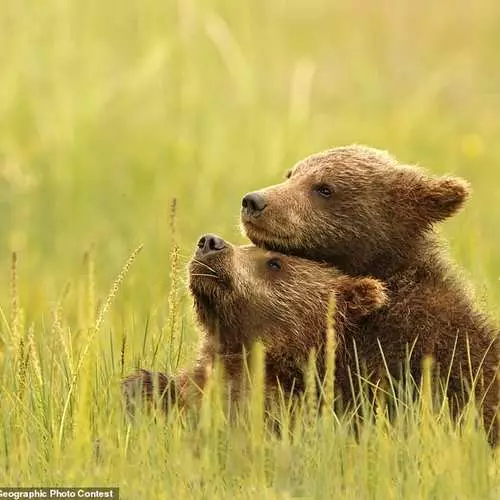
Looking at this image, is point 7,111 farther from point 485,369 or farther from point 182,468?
point 182,468

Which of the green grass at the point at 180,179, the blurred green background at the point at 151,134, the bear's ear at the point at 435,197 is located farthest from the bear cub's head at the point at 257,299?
the blurred green background at the point at 151,134

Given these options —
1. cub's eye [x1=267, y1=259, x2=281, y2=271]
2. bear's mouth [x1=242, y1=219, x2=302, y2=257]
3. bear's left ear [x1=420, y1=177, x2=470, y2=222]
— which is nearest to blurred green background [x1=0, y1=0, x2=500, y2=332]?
bear's left ear [x1=420, y1=177, x2=470, y2=222]

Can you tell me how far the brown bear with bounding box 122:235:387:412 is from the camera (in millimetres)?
5805

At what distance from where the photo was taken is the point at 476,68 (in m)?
18.4

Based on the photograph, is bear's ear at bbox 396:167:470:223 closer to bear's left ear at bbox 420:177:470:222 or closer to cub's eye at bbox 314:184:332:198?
bear's left ear at bbox 420:177:470:222

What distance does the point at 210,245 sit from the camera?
599 centimetres

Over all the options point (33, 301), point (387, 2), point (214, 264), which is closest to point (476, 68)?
point (387, 2)

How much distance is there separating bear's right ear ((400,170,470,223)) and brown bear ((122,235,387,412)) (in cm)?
61

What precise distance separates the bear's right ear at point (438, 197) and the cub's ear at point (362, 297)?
28.0 inches

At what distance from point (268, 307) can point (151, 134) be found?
6.59 metres

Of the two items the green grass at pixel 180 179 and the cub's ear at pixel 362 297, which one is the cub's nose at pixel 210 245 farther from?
the cub's ear at pixel 362 297

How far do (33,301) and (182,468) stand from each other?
17.7ft

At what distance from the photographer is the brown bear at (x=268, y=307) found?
580 centimetres

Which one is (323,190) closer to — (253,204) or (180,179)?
(253,204)
